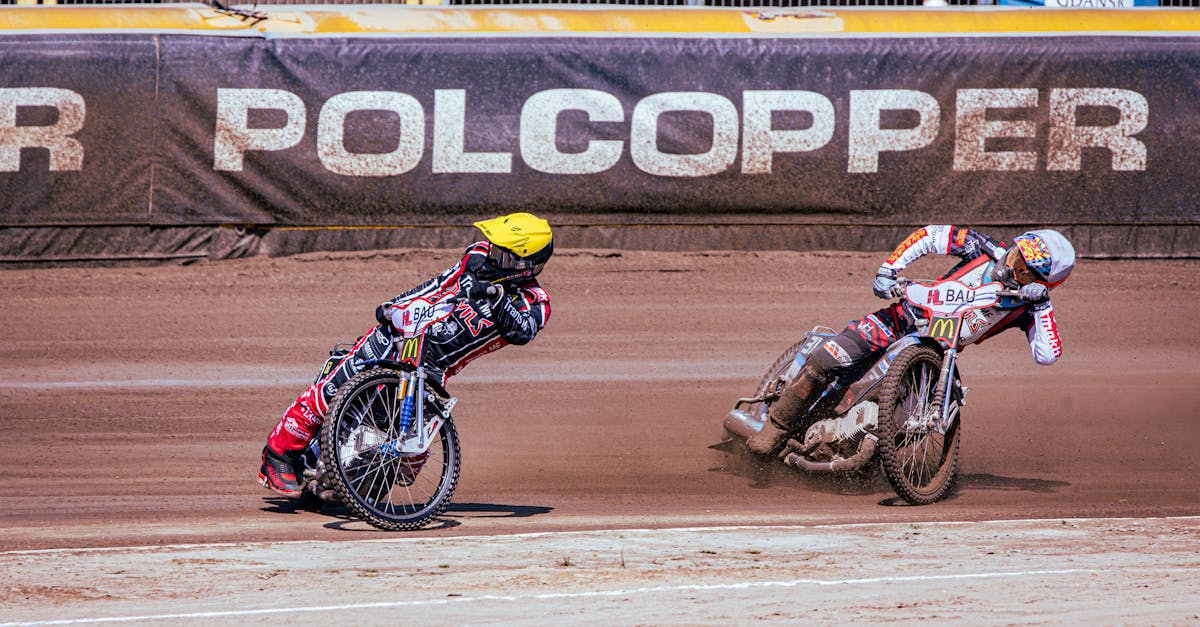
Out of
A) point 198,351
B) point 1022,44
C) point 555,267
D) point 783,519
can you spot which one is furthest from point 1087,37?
point 198,351

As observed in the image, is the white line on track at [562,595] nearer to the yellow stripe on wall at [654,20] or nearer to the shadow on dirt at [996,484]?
the shadow on dirt at [996,484]

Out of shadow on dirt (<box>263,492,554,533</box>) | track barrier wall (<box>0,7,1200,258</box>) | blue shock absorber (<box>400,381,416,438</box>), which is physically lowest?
shadow on dirt (<box>263,492,554,533</box>)

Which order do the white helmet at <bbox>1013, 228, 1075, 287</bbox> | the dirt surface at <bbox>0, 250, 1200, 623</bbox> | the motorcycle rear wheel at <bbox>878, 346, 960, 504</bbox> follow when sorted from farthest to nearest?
the white helmet at <bbox>1013, 228, 1075, 287</bbox> < the motorcycle rear wheel at <bbox>878, 346, 960, 504</bbox> < the dirt surface at <bbox>0, 250, 1200, 623</bbox>

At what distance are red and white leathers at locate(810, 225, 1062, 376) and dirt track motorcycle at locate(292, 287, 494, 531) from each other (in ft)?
8.13

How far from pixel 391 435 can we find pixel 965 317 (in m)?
3.54

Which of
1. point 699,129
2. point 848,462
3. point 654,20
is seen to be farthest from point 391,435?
point 654,20

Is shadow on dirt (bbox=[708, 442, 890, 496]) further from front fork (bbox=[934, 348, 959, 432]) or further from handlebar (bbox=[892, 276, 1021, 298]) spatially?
handlebar (bbox=[892, 276, 1021, 298])

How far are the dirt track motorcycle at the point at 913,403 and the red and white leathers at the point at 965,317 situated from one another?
67mm

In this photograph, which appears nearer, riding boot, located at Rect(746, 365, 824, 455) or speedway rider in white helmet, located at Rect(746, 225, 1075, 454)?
speedway rider in white helmet, located at Rect(746, 225, 1075, 454)

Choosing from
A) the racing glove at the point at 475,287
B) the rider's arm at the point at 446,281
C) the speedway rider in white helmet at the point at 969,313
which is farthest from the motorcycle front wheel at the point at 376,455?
the speedway rider in white helmet at the point at 969,313

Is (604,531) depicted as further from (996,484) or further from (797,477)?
(996,484)

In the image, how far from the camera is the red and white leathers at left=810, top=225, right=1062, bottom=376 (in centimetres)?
848

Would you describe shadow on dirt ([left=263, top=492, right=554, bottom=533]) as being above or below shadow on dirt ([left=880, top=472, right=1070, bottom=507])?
below

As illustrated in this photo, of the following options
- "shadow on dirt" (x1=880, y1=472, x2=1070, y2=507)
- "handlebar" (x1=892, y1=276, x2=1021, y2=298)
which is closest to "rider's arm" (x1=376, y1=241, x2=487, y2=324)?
"handlebar" (x1=892, y1=276, x2=1021, y2=298)
